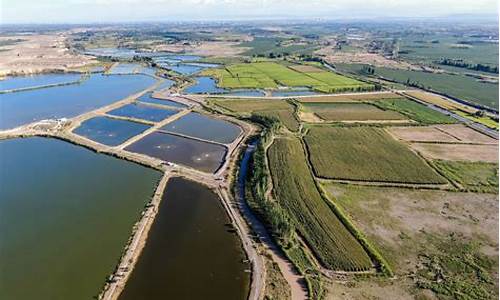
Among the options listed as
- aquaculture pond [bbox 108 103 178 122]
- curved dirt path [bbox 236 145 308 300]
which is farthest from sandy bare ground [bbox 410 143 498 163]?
aquaculture pond [bbox 108 103 178 122]

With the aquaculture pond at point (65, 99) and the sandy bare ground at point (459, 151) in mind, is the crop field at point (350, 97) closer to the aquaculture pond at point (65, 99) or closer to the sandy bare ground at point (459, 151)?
the sandy bare ground at point (459, 151)

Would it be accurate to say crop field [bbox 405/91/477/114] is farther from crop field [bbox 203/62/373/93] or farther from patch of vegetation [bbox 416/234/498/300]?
patch of vegetation [bbox 416/234/498/300]

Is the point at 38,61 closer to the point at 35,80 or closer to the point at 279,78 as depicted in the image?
the point at 35,80

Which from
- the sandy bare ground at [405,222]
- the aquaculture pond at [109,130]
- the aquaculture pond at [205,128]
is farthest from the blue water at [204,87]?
the sandy bare ground at [405,222]

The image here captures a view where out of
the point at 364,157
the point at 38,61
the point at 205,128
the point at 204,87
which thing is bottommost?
the point at 205,128

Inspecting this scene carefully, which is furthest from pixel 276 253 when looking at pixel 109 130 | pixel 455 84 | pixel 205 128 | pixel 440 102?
pixel 455 84

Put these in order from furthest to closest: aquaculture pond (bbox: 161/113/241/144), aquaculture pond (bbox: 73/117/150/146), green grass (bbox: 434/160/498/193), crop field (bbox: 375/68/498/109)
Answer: crop field (bbox: 375/68/498/109), aquaculture pond (bbox: 161/113/241/144), aquaculture pond (bbox: 73/117/150/146), green grass (bbox: 434/160/498/193)

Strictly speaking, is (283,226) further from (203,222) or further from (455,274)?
(455,274)
